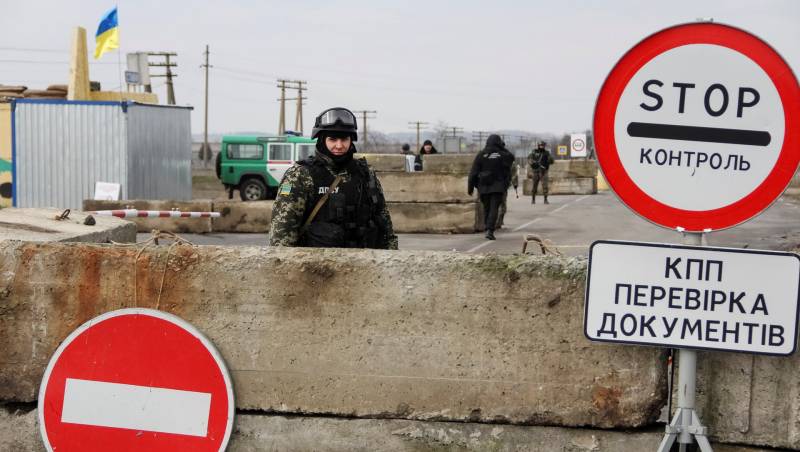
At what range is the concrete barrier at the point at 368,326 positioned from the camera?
3.76 metres

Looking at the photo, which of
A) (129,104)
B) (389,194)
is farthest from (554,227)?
(129,104)

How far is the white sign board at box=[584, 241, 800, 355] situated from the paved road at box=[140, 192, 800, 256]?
10285 millimetres

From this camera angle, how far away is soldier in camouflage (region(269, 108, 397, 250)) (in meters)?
5.07

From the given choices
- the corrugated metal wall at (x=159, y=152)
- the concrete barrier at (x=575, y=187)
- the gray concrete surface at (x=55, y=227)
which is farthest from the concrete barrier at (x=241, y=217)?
the concrete barrier at (x=575, y=187)

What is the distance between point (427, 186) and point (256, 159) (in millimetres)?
16942

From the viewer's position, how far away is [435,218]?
19781 millimetres

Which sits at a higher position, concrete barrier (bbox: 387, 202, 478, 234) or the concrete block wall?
the concrete block wall

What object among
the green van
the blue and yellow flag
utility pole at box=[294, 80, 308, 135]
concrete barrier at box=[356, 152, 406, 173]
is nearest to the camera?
concrete barrier at box=[356, 152, 406, 173]

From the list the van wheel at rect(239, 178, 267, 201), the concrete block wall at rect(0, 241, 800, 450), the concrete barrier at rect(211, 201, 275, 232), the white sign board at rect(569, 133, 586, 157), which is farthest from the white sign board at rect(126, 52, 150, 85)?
the concrete block wall at rect(0, 241, 800, 450)

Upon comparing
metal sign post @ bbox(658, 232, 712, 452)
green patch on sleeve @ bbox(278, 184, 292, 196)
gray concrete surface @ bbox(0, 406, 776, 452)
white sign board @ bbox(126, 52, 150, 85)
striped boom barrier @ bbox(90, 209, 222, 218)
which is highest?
white sign board @ bbox(126, 52, 150, 85)

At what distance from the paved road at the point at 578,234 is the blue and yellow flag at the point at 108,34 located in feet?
45.2

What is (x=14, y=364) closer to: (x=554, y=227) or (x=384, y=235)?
(x=384, y=235)

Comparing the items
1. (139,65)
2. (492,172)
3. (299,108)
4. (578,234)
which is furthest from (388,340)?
(299,108)

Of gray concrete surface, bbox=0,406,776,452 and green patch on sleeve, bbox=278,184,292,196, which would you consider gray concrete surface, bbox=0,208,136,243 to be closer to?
green patch on sleeve, bbox=278,184,292,196
